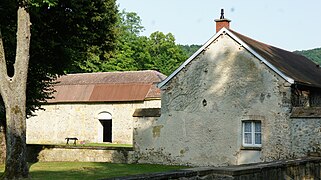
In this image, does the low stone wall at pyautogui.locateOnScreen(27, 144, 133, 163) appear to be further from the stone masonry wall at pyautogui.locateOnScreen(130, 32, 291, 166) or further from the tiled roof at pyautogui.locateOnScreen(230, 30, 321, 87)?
the tiled roof at pyautogui.locateOnScreen(230, 30, 321, 87)

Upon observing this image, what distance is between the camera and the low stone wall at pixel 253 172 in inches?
285

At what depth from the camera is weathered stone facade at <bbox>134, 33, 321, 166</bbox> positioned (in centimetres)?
1991

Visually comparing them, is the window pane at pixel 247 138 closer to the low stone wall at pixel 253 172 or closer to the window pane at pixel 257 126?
the window pane at pixel 257 126

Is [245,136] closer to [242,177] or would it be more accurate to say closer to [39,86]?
[39,86]

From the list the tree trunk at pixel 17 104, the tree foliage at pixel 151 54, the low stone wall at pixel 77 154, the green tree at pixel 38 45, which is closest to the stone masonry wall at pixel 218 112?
the low stone wall at pixel 77 154

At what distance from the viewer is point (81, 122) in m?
39.4

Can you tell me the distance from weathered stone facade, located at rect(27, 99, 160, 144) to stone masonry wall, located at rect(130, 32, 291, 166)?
13.3 metres

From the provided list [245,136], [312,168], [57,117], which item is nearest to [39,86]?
[245,136]

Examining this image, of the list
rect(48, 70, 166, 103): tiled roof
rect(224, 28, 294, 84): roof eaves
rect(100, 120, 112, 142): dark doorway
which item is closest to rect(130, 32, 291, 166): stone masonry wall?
rect(224, 28, 294, 84): roof eaves

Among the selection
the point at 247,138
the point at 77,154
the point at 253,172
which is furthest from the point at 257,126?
the point at 253,172

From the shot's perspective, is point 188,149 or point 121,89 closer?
point 188,149

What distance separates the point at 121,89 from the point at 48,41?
19463 mm

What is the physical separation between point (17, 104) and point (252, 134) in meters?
10.4

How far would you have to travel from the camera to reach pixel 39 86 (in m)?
20.7
